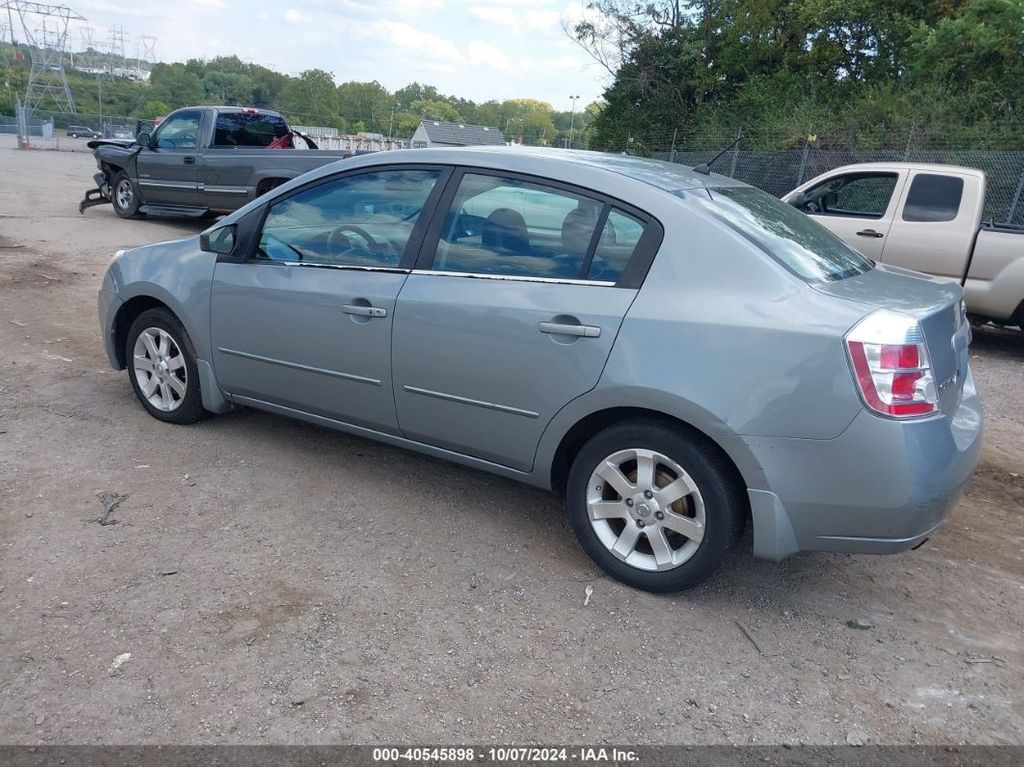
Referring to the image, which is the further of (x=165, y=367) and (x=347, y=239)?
(x=165, y=367)

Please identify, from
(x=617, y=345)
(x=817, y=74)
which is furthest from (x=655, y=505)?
(x=817, y=74)

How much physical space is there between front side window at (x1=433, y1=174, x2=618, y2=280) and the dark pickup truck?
27.7 feet

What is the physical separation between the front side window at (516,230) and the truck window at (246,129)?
417 inches

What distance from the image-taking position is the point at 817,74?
2327 cm

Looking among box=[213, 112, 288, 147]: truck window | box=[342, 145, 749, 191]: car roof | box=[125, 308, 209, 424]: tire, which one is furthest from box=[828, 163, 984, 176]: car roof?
box=[213, 112, 288, 147]: truck window

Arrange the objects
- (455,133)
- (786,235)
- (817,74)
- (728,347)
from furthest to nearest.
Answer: (455,133)
(817,74)
(786,235)
(728,347)

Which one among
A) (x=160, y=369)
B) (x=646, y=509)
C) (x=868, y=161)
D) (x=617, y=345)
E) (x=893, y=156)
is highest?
(x=893, y=156)

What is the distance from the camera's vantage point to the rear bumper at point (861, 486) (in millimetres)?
2824

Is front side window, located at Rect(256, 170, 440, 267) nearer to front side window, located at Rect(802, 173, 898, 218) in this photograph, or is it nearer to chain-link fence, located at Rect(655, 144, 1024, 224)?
front side window, located at Rect(802, 173, 898, 218)

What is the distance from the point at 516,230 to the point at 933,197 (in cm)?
655

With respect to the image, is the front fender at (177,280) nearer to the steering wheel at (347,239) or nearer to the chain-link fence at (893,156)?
the steering wheel at (347,239)

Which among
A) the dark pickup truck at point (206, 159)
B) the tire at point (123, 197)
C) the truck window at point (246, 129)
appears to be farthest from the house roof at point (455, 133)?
the truck window at point (246, 129)

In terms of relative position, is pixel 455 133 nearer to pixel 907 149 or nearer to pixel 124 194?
pixel 124 194

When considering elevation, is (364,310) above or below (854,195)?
below
